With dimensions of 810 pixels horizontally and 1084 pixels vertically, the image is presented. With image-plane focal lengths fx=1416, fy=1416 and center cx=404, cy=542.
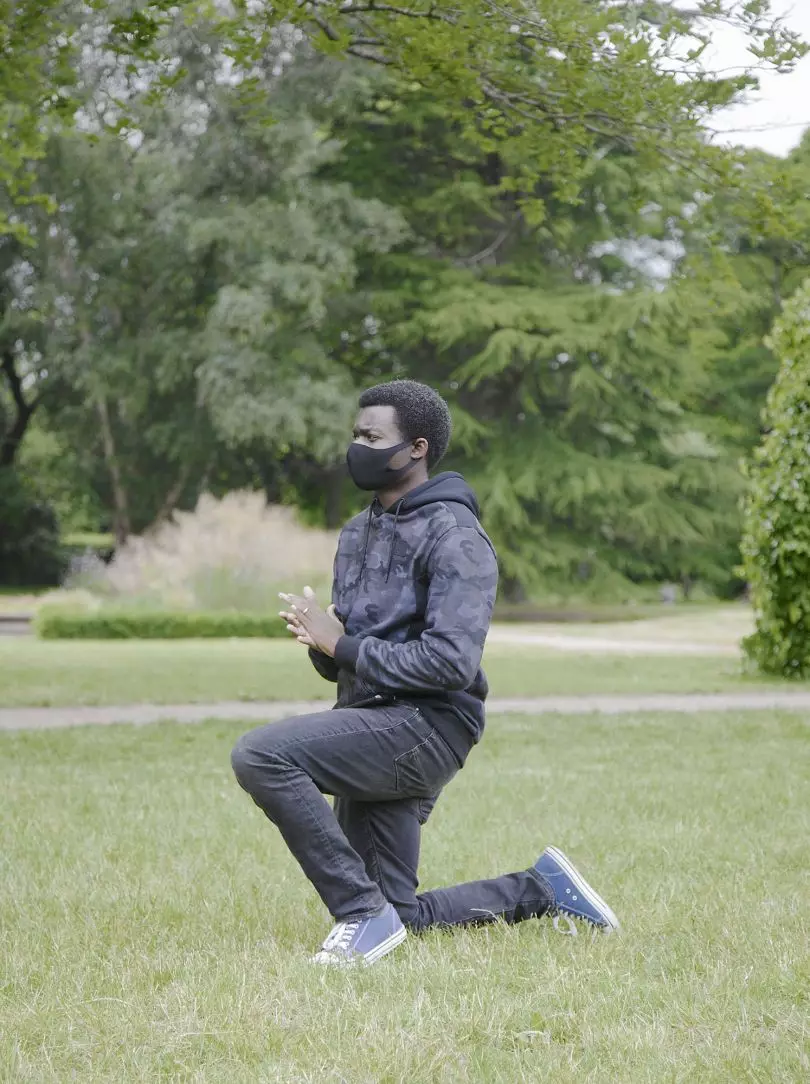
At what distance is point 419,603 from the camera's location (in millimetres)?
4203

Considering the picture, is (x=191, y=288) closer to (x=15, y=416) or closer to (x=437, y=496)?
(x=15, y=416)

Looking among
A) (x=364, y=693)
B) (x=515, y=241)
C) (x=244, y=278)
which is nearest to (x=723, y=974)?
(x=364, y=693)

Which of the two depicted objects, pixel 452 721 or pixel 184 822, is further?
pixel 184 822

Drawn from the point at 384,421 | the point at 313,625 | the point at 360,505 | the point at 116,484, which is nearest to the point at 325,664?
the point at 313,625

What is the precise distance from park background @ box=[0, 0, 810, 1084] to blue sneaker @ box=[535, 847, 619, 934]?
0.16 meters

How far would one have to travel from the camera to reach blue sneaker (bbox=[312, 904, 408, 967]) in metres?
4.02

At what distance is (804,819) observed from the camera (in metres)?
6.76

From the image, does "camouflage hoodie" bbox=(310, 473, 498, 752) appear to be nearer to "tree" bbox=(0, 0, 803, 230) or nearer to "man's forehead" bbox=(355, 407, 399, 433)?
"man's forehead" bbox=(355, 407, 399, 433)

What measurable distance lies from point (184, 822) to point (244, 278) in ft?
79.3

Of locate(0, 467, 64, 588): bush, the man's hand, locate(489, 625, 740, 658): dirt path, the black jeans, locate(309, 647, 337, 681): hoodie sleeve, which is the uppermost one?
the man's hand

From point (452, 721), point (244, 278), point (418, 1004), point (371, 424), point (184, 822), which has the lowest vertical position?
point (184, 822)

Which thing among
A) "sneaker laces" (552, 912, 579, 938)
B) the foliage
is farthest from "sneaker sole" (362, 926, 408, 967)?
the foliage

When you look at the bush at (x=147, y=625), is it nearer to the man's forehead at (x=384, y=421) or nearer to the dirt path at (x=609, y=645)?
the dirt path at (x=609, y=645)

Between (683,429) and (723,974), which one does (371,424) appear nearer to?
(723,974)
